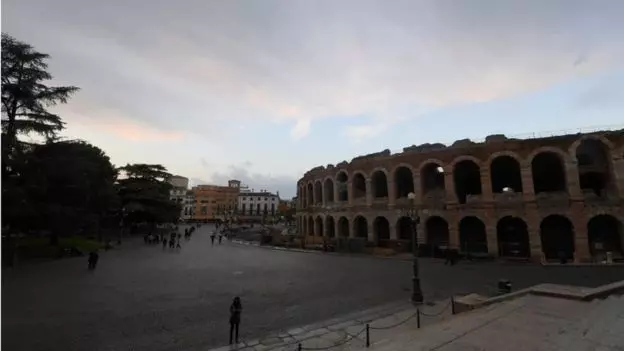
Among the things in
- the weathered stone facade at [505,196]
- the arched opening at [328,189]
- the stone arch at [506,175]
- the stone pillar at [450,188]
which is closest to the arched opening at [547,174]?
the weathered stone facade at [505,196]

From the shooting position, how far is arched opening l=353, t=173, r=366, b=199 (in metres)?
38.3

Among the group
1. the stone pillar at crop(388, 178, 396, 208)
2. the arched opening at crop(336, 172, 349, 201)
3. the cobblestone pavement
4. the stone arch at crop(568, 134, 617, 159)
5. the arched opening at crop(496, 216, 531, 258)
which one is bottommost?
the cobblestone pavement

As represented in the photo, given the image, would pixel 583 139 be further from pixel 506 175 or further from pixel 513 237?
pixel 513 237

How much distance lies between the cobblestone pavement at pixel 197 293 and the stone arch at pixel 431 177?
8345 mm

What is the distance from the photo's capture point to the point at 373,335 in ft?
35.2

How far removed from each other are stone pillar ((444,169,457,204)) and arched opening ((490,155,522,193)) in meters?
4.29

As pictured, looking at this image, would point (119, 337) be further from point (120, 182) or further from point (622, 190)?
point (120, 182)

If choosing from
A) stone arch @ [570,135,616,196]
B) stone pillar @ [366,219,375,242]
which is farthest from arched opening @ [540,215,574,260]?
stone pillar @ [366,219,375,242]

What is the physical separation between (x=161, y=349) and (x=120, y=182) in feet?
186

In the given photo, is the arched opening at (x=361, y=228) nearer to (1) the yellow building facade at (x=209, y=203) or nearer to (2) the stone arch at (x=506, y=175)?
(2) the stone arch at (x=506, y=175)

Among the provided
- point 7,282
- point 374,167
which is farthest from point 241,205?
point 7,282

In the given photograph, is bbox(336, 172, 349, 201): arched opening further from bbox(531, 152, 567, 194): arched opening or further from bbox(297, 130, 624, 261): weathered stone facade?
bbox(531, 152, 567, 194): arched opening

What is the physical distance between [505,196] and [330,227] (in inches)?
823

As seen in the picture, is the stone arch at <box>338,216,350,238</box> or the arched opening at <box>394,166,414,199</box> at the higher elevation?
the arched opening at <box>394,166,414,199</box>
